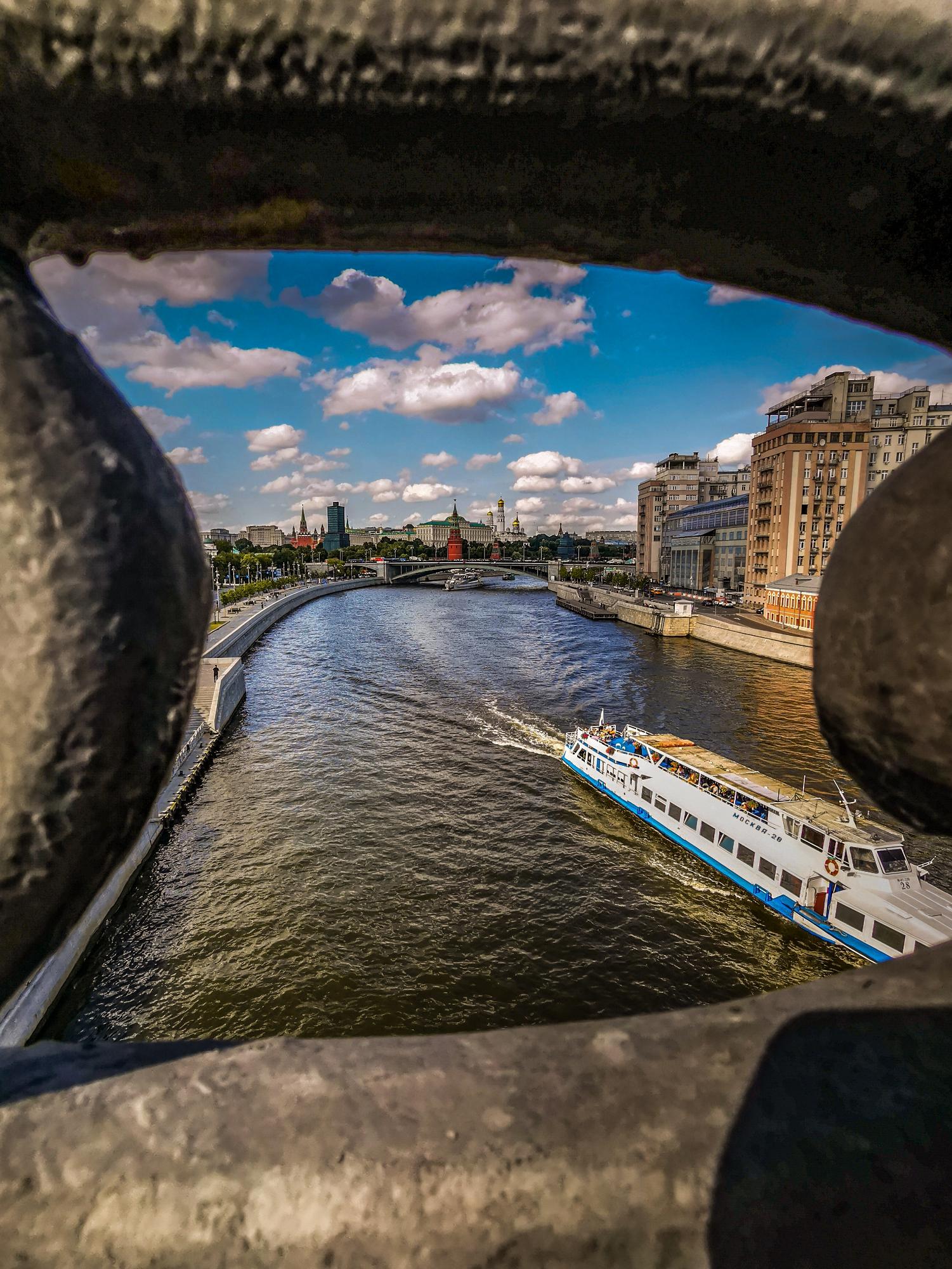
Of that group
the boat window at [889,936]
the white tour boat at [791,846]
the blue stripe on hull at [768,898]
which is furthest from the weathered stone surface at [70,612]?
the boat window at [889,936]

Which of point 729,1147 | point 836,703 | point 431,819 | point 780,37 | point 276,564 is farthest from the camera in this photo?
point 276,564

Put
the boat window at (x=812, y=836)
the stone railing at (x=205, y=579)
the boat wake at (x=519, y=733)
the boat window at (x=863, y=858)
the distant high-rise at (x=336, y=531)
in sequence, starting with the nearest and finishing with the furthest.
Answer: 1. the stone railing at (x=205, y=579)
2. the boat window at (x=863, y=858)
3. the boat window at (x=812, y=836)
4. the boat wake at (x=519, y=733)
5. the distant high-rise at (x=336, y=531)

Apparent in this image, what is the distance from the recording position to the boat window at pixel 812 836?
10.1 meters

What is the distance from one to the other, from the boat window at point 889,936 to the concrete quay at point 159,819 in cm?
965

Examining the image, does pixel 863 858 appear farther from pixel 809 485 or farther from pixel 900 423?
pixel 900 423

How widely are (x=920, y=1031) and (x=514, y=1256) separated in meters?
0.68

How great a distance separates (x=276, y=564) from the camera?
79750 mm

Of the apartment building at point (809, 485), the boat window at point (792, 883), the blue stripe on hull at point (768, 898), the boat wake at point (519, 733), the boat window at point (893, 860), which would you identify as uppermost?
the apartment building at point (809, 485)

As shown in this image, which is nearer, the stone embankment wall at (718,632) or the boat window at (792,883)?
the boat window at (792,883)

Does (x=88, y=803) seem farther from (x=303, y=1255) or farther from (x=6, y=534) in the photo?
(x=303, y=1255)

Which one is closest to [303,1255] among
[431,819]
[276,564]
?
[431,819]

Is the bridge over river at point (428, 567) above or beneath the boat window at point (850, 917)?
above

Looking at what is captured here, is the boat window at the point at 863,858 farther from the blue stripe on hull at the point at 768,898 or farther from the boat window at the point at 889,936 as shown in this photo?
the blue stripe on hull at the point at 768,898

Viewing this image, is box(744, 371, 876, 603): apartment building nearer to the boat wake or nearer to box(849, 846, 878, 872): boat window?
the boat wake
